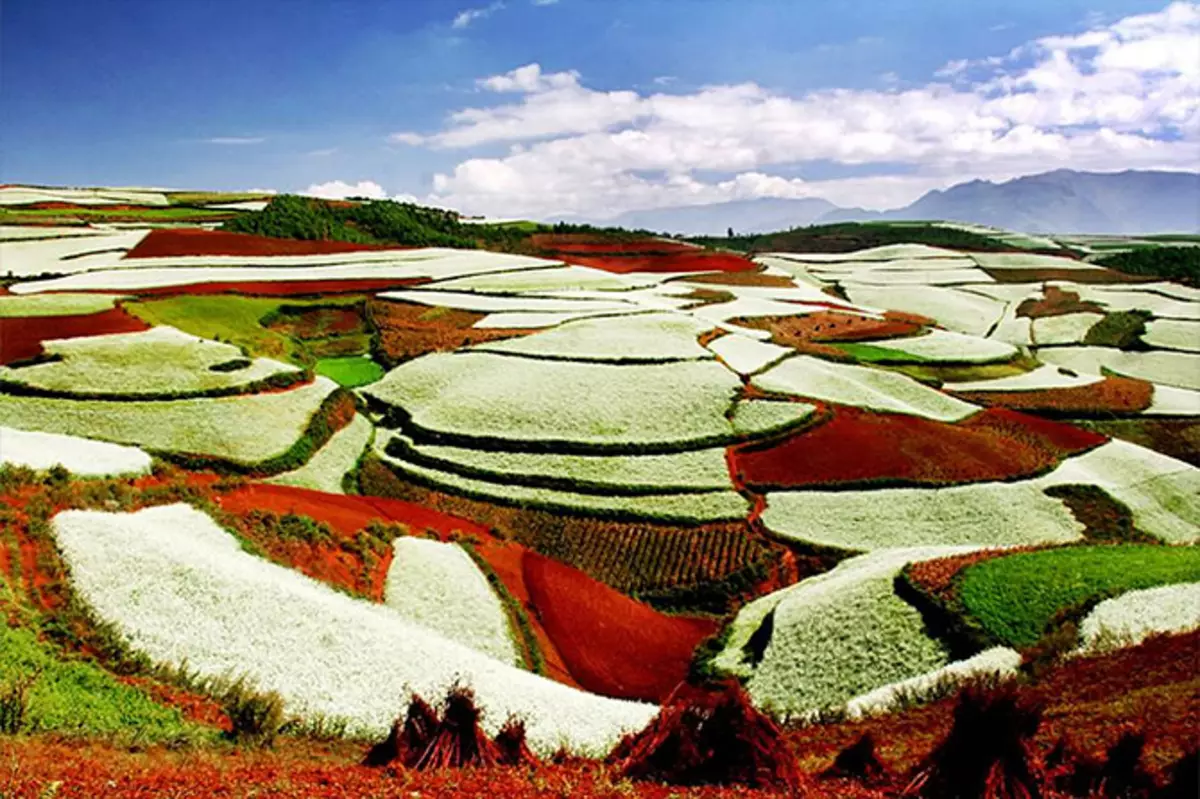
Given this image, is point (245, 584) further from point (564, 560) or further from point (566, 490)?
point (566, 490)

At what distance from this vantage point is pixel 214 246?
78.7 m

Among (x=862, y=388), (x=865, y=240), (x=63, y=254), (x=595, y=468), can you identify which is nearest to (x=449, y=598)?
(x=595, y=468)

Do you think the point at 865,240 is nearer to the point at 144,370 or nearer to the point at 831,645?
the point at 144,370

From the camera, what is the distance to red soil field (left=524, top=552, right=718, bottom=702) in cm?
2214

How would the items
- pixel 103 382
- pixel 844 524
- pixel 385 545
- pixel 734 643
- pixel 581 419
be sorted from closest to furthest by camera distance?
pixel 734 643 → pixel 385 545 → pixel 844 524 → pixel 103 382 → pixel 581 419

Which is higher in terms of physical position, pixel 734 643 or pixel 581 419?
pixel 581 419

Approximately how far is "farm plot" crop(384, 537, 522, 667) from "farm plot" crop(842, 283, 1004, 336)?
71.2m

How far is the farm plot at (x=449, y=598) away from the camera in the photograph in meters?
21.6

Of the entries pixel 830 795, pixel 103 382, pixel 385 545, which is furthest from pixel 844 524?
pixel 103 382

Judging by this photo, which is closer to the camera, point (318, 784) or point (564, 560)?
point (318, 784)

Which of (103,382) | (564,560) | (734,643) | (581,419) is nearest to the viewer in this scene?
(734,643)

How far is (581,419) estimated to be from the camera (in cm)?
3878

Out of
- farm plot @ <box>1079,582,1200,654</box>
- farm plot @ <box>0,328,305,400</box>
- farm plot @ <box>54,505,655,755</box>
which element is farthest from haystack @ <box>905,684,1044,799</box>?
farm plot @ <box>0,328,305,400</box>

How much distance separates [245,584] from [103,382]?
23.3 m
